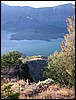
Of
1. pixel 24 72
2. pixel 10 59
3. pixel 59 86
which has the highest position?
pixel 10 59

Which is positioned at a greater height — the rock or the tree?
the tree

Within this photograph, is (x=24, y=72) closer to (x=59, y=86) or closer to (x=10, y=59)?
(x=10, y=59)

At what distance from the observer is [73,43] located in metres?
14.7

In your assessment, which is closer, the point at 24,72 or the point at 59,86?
the point at 59,86

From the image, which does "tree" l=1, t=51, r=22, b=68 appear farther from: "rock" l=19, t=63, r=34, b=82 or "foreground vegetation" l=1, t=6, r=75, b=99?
"foreground vegetation" l=1, t=6, r=75, b=99

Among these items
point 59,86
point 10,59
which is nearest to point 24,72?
point 10,59

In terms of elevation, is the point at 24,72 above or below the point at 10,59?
below

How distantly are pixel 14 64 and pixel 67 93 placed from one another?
19.0 m

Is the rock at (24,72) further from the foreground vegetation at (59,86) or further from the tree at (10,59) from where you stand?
the foreground vegetation at (59,86)

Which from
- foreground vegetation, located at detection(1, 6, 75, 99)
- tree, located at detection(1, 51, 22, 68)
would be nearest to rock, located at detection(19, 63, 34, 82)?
tree, located at detection(1, 51, 22, 68)

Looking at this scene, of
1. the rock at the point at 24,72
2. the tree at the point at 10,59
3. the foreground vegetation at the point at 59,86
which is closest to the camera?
the foreground vegetation at the point at 59,86

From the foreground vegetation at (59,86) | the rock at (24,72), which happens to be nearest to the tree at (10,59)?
the rock at (24,72)

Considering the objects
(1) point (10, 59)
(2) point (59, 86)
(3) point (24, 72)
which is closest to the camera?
(2) point (59, 86)

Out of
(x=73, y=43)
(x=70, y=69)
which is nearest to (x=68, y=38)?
(x=73, y=43)
